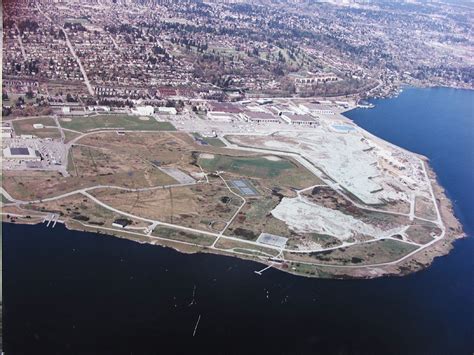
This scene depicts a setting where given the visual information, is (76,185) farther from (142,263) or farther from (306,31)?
(306,31)

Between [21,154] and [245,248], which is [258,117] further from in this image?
[245,248]

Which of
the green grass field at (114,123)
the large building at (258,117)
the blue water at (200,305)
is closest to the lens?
the blue water at (200,305)

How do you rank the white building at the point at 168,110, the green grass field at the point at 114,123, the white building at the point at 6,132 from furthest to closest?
the white building at the point at 168,110
the green grass field at the point at 114,123
the white building at the point at 6,132

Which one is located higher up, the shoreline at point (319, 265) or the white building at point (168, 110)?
the shoreline at point (319, 265)

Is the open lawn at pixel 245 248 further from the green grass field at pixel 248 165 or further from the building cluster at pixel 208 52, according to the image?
the building cluster at pixel 208 52

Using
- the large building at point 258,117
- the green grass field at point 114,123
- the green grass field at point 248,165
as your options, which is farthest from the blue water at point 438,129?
the green grass field at point 114,123

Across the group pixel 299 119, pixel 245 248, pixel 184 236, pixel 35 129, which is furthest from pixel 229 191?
pixel 299 119
